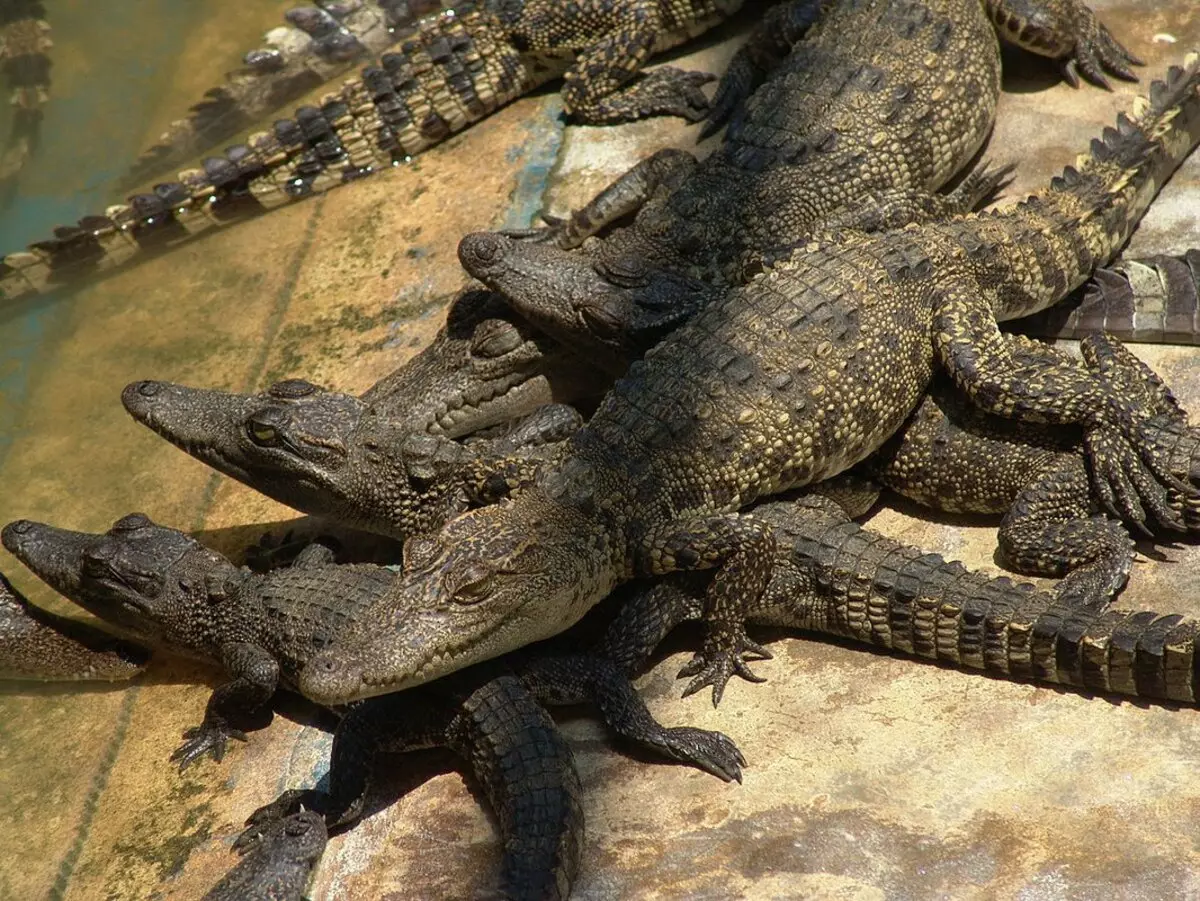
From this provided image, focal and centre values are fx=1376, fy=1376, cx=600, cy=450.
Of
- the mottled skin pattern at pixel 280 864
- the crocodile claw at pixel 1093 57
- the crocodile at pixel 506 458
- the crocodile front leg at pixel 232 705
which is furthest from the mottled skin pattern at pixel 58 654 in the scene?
the crocodile claw at pixel 1093 57

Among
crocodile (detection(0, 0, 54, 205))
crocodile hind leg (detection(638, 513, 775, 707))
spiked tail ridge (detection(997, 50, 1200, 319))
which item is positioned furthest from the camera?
crocodile (detection(0, 0, 54, 205))

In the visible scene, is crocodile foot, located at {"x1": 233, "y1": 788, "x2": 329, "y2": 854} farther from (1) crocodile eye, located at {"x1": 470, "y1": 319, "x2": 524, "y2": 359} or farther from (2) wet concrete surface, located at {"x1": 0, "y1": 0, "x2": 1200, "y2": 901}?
(1) crocodile eye, located at {"x1": 470, "y1": 319, "x2": 524, "y2": 359}

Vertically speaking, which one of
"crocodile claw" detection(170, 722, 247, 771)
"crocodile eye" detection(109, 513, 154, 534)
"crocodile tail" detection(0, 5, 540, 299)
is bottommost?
"crocodile claw" detection(170, 722, 247, 771)

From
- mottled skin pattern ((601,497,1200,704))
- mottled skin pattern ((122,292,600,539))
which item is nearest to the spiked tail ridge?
mottled skin pattern ((601,497,1200,704))

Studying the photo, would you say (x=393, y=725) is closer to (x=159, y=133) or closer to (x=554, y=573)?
(x=554, y=573)

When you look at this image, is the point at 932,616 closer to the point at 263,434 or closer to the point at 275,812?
the point at 275,812

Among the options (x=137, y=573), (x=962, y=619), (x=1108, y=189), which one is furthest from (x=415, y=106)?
(x=962, y=619)
